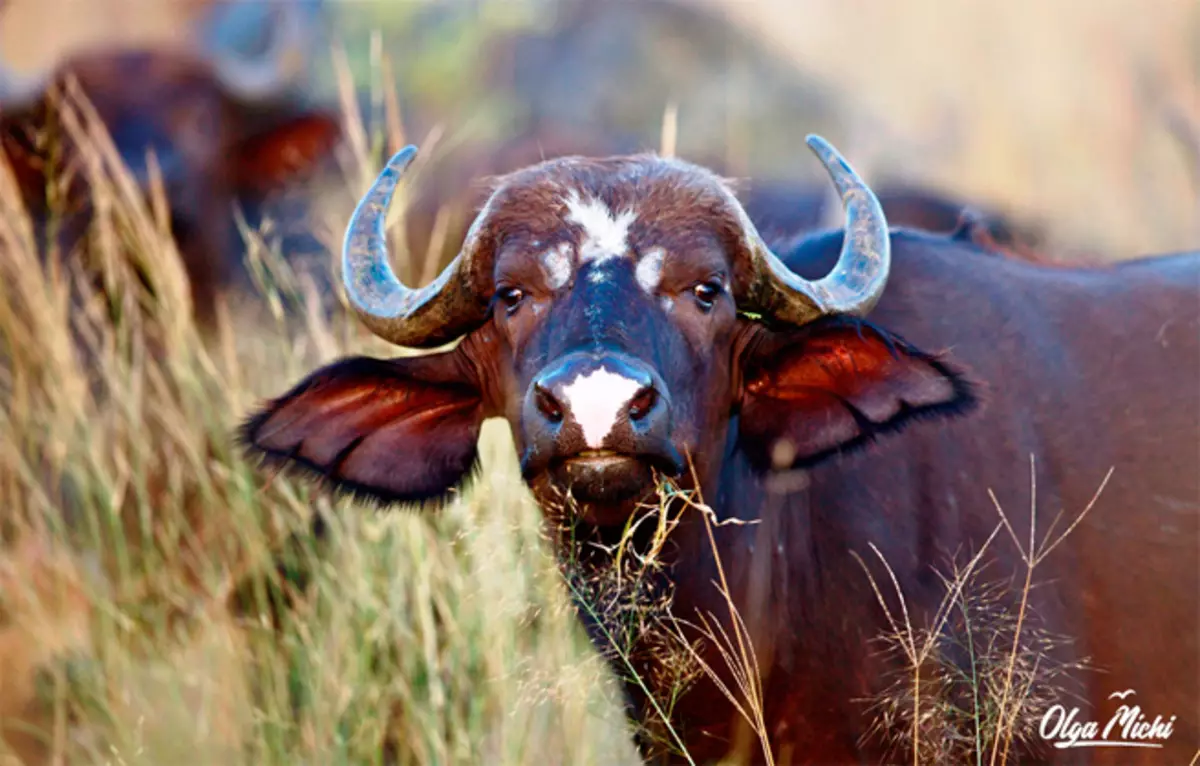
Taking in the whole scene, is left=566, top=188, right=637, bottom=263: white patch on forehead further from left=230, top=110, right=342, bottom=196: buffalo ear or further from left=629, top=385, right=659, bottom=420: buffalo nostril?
left=230, top=110, right=342, bottom=196: buffalo ear

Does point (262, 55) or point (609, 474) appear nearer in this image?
point (609, 474)

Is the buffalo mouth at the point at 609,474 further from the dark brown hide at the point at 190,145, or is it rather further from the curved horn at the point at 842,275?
the dark brown hide at the point at 190,145

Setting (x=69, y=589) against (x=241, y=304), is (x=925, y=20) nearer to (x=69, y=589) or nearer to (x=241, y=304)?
(x=241, y=304)

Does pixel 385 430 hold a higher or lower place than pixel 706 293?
lower

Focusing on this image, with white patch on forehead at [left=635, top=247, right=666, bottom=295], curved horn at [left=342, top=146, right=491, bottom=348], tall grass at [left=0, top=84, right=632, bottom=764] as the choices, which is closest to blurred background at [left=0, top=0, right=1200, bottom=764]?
tall grass at [left=0, top=84, right=632, bottom=764]

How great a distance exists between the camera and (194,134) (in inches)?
380

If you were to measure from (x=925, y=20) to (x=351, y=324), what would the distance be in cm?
944

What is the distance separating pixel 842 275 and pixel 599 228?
0.69 m

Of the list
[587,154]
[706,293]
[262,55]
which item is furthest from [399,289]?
[262,55]

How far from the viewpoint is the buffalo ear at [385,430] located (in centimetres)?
406

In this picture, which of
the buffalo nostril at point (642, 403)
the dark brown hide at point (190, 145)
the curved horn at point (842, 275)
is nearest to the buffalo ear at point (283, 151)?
the dark brown hide at point (190, 145)

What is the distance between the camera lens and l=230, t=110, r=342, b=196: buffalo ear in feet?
32.3

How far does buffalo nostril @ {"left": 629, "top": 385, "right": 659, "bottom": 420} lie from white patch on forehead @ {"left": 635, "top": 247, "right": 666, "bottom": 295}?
16.2 inches

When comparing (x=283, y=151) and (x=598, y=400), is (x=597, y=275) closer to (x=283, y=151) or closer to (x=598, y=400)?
(x=598, y=400)
